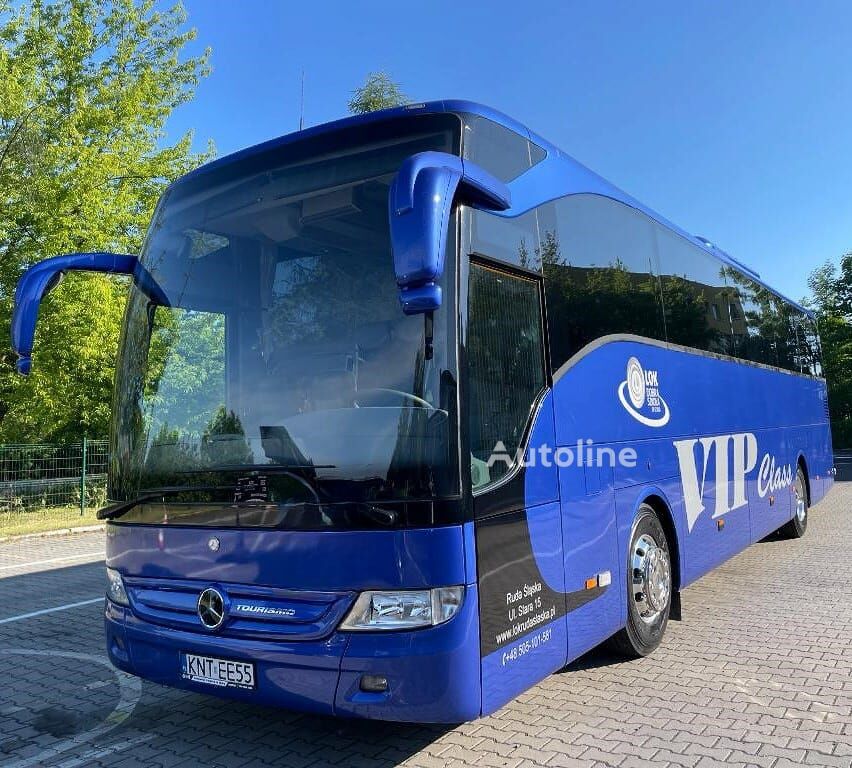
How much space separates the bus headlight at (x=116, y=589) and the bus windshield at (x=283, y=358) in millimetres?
385

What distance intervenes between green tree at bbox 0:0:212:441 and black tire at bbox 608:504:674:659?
1558 cm

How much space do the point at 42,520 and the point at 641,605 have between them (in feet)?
49.7

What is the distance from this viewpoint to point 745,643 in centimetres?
599

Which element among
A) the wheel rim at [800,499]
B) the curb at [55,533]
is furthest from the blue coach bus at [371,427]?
the curb at [55,533]

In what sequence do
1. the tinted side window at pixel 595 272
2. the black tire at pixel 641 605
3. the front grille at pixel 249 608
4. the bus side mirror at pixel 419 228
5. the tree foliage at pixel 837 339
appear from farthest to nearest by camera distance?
the tree foliage at pixel 837 339 → the black tire at pixel 641 605 → the tinted side window at pixel 595 272 → the front grille at pixel 249 608 → the bus side mirror at pixel 419 228

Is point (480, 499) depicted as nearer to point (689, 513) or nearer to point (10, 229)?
point (689, 513)

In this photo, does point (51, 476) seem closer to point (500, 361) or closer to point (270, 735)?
point (270, 735)

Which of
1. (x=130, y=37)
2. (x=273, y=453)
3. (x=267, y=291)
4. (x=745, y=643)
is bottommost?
(x=745, y=643)

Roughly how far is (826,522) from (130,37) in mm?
22246

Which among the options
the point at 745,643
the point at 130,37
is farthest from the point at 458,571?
the point at 130,37

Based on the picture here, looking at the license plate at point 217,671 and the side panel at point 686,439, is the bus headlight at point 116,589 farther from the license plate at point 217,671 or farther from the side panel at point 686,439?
the side panel at point 686,439

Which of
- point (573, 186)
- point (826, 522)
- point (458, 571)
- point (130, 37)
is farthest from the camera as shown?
point (130, 37)

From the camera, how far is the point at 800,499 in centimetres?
1113

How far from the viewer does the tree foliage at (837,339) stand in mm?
34500
